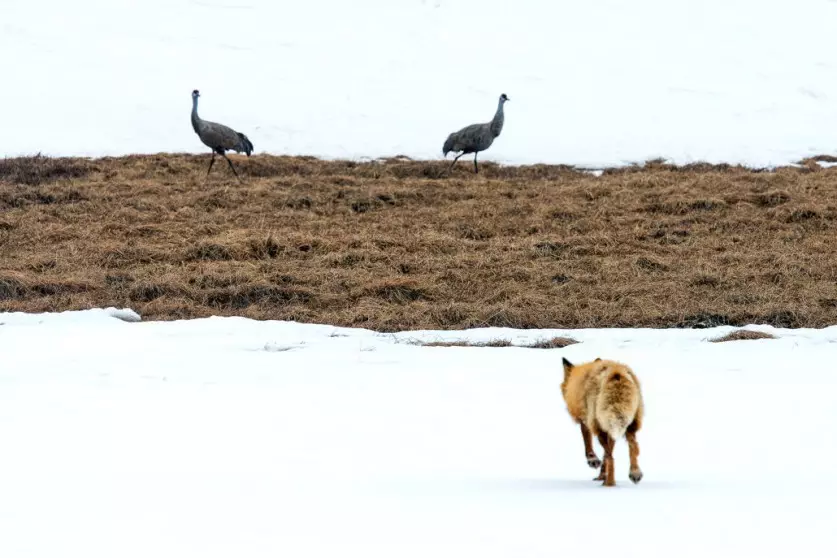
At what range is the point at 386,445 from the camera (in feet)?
22.1

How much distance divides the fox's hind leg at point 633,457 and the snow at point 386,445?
0.26ft

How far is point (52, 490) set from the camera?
5.21 metres

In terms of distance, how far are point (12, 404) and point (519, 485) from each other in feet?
13.2

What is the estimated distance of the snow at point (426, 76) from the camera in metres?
30.8

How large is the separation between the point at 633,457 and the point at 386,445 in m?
1.87

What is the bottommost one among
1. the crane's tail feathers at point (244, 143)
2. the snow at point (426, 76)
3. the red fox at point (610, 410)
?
the red fox at point (610, 410)

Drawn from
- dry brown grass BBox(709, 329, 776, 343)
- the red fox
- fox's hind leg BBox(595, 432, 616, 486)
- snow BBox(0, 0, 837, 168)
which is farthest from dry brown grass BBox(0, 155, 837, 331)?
fox's hind leg BBox(595, 432, 616, 486)

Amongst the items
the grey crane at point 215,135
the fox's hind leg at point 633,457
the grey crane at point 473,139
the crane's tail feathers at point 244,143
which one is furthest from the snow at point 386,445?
the grey crane at point 473,139

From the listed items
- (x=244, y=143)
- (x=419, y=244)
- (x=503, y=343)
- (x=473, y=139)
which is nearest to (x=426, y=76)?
(x=473, y=139)

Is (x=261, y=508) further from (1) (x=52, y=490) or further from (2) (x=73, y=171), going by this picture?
(2) (x=73, y=171)

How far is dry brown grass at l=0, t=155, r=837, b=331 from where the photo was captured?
13492 millimetres

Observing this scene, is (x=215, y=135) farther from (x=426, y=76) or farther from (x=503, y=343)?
(x=426, y=76)

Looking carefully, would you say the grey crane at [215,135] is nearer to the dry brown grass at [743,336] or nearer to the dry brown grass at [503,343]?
the dry brown grass at [503,343]

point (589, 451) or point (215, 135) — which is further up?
point (215, 135)
